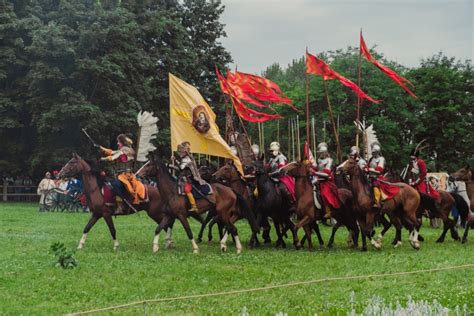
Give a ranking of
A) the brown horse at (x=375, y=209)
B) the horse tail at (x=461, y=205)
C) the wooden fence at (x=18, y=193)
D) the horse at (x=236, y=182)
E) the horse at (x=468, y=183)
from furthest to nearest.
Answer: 1. the wooden fence at (x=18, y=193)
2. the horse tail at (x=461, y=205)
3. the horse at (x=468, y=183)
4. the horse at (x=236, y=182)
5. the brown horse at (x=375, y=209)

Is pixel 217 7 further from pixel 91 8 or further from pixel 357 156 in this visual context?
pixel 357 156

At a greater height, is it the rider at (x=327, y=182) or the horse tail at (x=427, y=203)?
the rider at (x=327, y=182)

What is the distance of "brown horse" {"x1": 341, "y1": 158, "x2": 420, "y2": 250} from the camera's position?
62.2 ft

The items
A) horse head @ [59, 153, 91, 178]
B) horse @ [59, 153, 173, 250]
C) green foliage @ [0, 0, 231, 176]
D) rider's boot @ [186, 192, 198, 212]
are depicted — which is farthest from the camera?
green foliage @ [0, 0, 231, 176]

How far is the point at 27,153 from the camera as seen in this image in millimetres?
44969

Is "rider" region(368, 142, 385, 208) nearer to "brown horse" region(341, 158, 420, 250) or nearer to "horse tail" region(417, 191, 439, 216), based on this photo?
"brown horse" region(341, 158, 420, 250)

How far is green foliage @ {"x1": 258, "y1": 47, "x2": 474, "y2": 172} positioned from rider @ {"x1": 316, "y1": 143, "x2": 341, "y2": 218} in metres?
29.5

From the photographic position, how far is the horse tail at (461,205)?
22375 millimetres

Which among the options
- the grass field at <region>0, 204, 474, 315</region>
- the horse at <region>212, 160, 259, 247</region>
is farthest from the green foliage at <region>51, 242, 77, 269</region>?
the horse at <region>212, 160, 259, 247</region>

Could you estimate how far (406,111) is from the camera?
5091 centimetres

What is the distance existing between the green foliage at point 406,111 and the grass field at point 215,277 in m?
30.3

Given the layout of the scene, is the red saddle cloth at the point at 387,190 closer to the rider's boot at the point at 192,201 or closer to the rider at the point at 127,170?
the rider's boot at the point at 192,201

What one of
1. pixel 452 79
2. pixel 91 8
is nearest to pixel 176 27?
pixel 91 8

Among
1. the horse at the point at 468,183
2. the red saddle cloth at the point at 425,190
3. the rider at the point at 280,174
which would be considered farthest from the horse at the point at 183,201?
the horse at the point at 468,183
